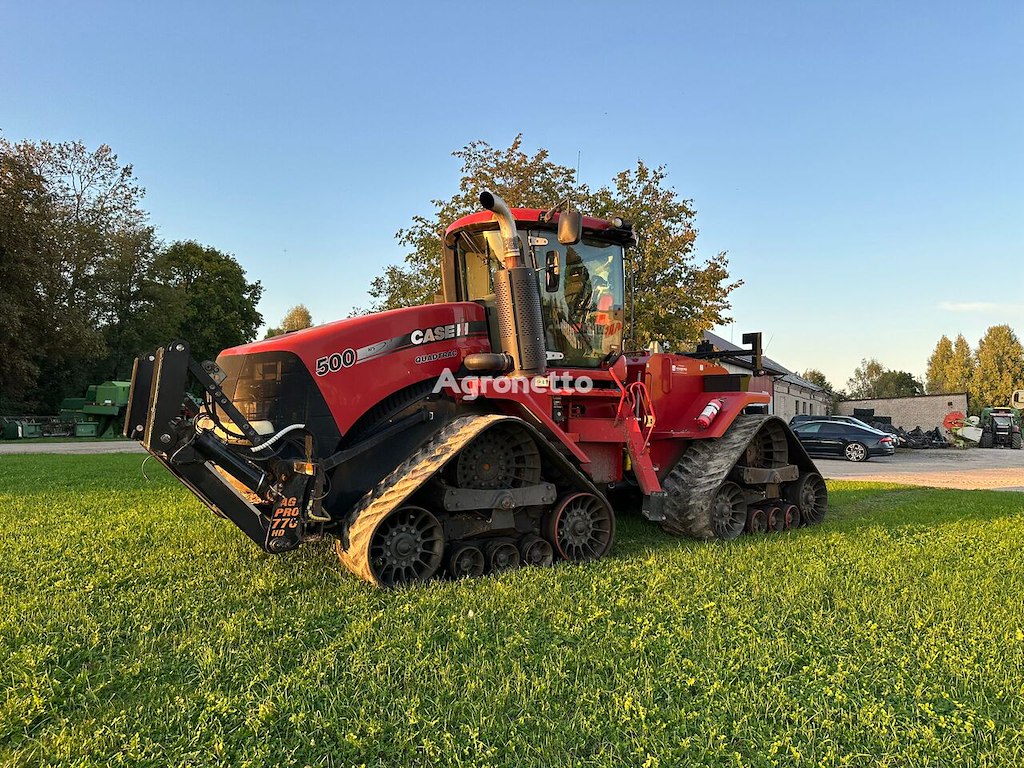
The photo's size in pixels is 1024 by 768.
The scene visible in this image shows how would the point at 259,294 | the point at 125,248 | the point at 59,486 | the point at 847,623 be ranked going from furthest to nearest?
the point at 259,294, the point at 125,248, the point at 59,486, the point at 847,623

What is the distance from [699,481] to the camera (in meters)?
6.77

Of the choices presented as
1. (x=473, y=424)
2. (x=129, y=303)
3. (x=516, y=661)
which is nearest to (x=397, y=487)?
(x=473, y=424)

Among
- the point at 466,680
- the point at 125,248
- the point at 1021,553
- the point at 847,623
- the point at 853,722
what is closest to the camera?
the point at 853,722

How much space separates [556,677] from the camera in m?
3.38

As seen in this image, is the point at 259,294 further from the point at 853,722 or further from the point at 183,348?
the point at 853,722

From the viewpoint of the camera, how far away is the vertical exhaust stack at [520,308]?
228 inches

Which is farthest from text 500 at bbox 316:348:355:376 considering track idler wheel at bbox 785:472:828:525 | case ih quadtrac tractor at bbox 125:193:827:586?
track idler wheel at bbox 785:472:828:525

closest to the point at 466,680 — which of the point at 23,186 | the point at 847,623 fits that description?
the point at 847,623

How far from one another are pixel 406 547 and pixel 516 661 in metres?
1.62

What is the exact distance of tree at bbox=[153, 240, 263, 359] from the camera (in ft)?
142

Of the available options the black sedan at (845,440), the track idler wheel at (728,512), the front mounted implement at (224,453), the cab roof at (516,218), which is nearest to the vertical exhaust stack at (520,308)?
the cab roof at (516,218)

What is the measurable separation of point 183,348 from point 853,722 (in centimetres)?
441

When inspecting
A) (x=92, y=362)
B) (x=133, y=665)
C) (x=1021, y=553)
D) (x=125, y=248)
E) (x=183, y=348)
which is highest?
(x=125, y=248)

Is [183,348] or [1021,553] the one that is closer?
[183,348]
